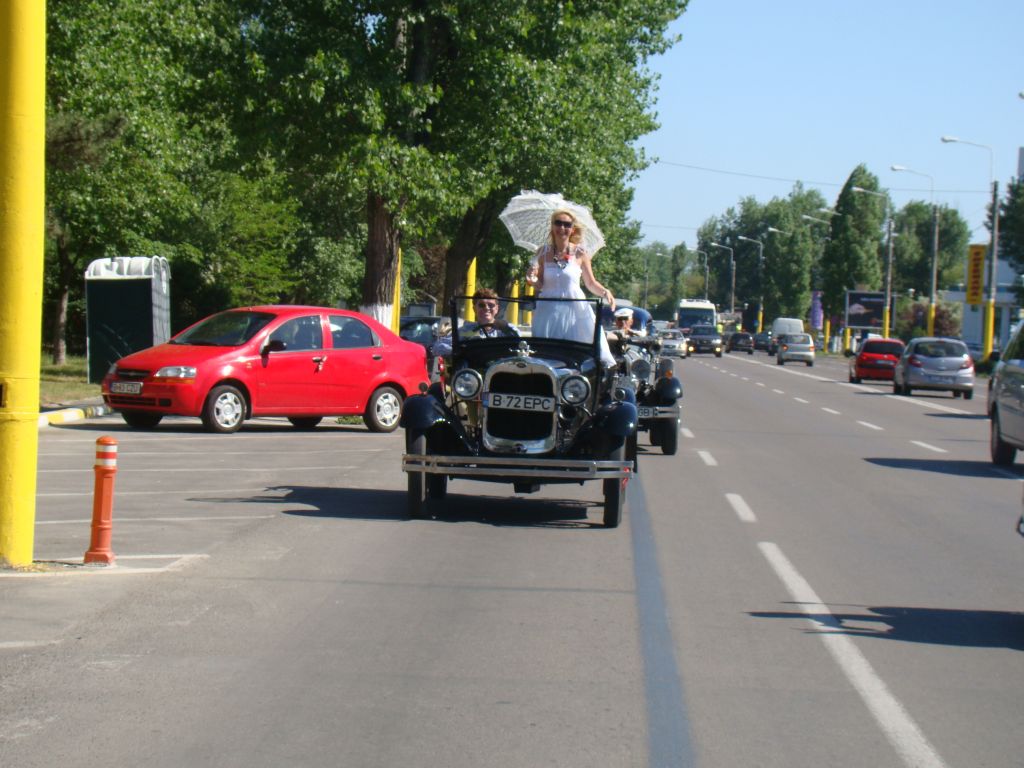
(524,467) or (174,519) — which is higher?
(524,467)

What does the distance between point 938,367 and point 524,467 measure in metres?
29.9

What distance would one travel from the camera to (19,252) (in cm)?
866

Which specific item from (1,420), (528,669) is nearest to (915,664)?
(528,669)

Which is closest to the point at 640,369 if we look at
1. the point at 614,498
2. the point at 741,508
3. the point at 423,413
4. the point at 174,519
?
the point at 741,508

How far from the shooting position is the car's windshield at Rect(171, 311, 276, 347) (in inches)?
761

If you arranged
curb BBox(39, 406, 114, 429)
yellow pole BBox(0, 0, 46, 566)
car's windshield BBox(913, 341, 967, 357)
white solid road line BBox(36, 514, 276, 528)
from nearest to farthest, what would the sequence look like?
yellow pole BBox(0, 0, 46, 566)
white solid road line BBox(36, 514, 276, 528)
curb BBox(39, 406, 114, 429)
car's windshield BBox(913, 341, 967, 357)

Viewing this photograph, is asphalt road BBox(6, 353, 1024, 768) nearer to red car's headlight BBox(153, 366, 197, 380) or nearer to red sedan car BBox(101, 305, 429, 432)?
red car's headlight BBox(153, 366, 197, 380)

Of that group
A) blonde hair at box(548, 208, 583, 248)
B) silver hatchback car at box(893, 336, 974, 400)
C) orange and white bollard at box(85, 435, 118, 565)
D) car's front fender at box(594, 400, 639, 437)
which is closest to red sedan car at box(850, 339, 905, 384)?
silver hatchback car at box(893, 336, 974, 400)

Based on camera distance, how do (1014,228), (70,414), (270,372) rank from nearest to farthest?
1. (270,372)
2. (70,414)
3. (1014,228)

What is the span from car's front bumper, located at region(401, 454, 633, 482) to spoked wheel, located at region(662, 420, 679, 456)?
6.81m

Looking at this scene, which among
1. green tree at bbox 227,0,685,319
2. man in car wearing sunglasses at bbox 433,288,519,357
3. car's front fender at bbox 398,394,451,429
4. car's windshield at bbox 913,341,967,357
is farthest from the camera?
car's windshield at bbox 913,341,967,357

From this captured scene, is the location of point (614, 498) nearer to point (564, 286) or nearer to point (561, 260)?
point (564, 286)

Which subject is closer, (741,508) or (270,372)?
(741,508)

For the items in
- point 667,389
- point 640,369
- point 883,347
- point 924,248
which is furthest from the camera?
point 924,248
